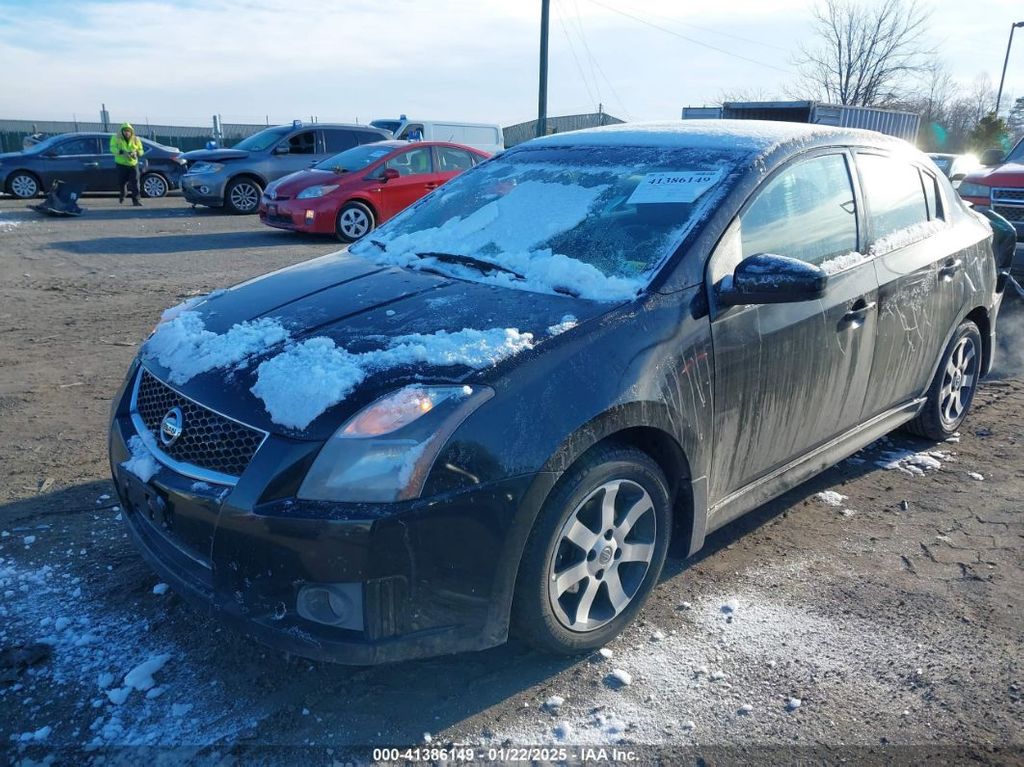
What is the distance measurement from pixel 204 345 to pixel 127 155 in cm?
1623

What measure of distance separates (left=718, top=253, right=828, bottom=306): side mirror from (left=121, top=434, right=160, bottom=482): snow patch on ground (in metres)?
2.02

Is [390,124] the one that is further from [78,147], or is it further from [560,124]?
[560,124]

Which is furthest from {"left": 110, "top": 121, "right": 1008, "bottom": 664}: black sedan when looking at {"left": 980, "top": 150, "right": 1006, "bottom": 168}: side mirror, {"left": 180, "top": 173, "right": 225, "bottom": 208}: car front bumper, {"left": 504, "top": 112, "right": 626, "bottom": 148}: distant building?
{"left": 504, "top": 112, "right": 626, "bottom": 148}: distant building

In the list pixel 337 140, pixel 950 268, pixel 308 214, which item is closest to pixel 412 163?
pixel 308 214

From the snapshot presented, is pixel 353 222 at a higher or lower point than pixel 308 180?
lower

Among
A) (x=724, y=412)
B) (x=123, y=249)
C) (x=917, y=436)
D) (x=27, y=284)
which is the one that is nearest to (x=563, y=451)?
(x=724, y=412)

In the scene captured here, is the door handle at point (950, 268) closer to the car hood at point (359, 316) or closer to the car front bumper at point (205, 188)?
the car hood at point (359, 316)

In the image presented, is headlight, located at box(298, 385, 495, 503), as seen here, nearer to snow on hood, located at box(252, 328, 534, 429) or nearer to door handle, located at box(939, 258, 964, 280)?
snow on hood, located at box(252, 328, 534, 429)

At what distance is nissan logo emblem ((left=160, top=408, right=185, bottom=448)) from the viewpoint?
2.67 m

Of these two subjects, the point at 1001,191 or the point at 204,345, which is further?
the point at 1001,191

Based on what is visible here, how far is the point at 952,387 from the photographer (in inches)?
192

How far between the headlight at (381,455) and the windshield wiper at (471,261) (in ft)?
3.34

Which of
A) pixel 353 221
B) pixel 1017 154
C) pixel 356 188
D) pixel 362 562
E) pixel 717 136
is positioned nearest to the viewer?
pixel 362 562

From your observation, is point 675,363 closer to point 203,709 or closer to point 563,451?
point 563,451
